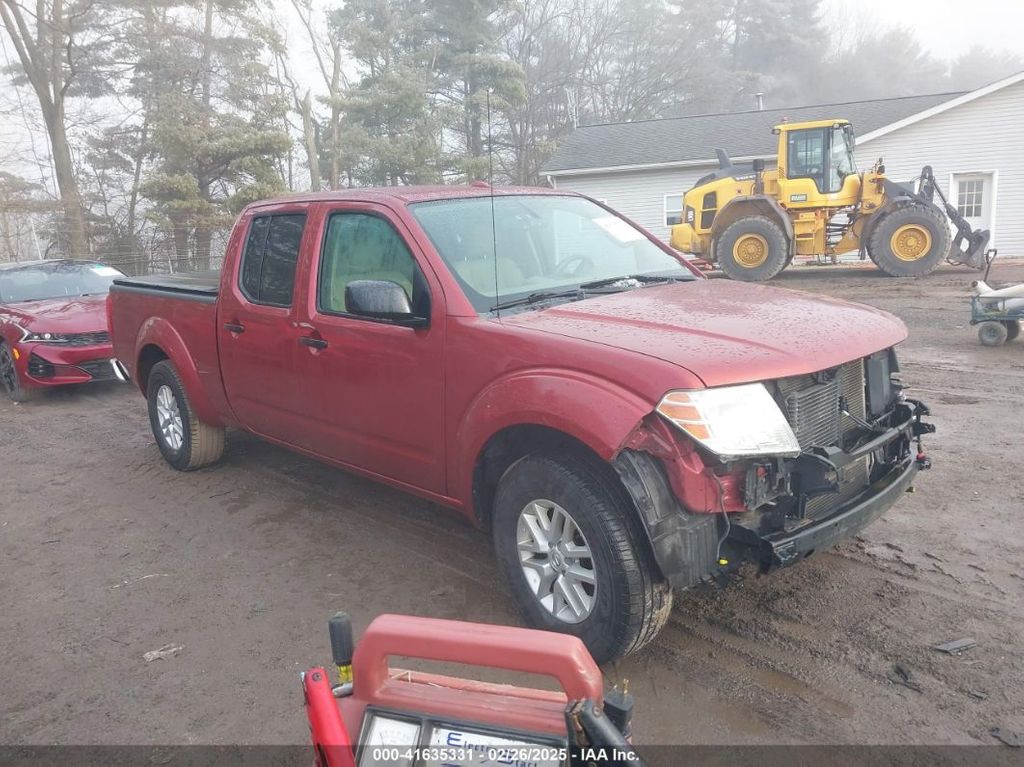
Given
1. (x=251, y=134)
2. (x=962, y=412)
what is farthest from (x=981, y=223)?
(x=251, y=134)

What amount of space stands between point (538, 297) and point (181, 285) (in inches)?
127

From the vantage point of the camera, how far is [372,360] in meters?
3.90

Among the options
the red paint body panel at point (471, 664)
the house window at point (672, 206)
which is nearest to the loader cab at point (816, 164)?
the house window at point (672, 206)

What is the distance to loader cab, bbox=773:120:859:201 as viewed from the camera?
16.0 metres

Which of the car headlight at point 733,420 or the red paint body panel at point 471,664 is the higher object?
the car headlight at point 733,420

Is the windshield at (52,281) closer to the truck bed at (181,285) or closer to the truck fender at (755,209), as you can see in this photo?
the truck bed at (181,285)

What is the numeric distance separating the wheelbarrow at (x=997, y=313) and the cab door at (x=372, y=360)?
742cm

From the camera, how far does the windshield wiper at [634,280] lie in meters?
3.96

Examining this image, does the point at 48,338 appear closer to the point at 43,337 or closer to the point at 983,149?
the point at 43,337

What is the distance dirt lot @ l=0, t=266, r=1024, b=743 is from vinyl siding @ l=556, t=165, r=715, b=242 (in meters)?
19.4

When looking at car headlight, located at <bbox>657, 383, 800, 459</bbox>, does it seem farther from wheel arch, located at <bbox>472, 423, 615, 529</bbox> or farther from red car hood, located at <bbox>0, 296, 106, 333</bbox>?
red car hood, located at <bbox>0, 296, 106, 333</bbox>

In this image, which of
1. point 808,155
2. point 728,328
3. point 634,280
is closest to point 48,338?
point 634,280

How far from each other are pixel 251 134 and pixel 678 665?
2125 cm

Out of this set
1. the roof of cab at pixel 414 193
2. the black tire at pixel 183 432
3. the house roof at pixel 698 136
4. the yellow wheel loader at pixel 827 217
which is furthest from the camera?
the house roof at pixel 698 136
